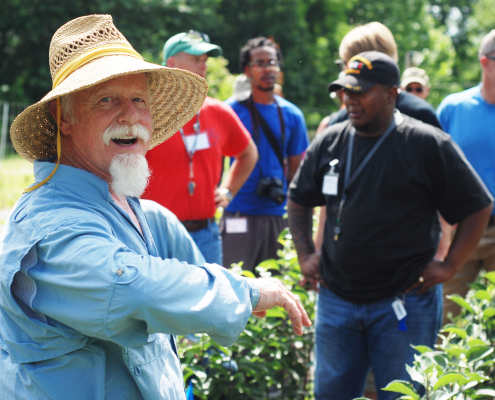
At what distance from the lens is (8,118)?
16344 mm

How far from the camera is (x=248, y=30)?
29.2 m

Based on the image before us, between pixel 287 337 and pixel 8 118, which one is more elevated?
pixel 8 118

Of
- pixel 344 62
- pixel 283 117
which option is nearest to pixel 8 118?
pixel 283 117

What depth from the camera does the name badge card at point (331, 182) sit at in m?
2.91

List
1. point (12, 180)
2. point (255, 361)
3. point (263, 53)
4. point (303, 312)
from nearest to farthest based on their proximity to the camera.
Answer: point (303, 312)
point (255, 361)
point (263, 53)
point (12, 180)

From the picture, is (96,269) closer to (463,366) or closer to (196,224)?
(463,366)

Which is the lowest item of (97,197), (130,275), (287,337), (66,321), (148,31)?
(287,337)

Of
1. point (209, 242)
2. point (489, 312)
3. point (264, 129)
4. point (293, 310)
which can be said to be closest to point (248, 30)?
point (264, 129)

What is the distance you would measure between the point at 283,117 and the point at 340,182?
2478mm

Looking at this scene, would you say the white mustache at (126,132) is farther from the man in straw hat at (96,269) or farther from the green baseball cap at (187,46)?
the green baseball cap at (187,46)

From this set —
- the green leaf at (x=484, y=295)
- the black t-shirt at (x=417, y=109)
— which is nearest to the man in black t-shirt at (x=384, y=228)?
the green leaf at (x=484, y=295)

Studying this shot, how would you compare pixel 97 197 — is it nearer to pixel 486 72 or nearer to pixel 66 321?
pixel 66 321

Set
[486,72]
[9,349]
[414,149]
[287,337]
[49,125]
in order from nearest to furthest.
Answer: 1. [9,349]
2. [49,125]
3. [414,149]
4. [287,337]
5. [486,72]

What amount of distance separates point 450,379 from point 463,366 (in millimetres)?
216
